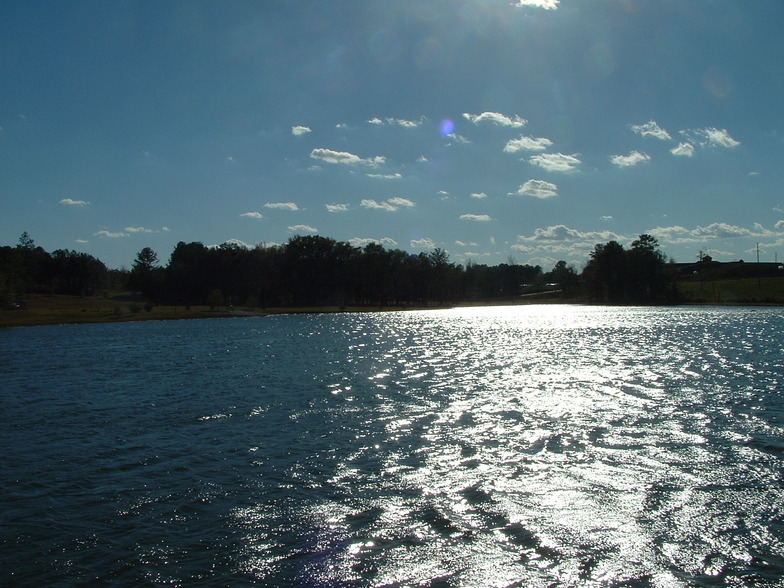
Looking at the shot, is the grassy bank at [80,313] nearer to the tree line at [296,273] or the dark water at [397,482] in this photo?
the tree line at [296,273]

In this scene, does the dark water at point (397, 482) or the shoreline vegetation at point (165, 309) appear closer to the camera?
the dark water at point (397, 482)

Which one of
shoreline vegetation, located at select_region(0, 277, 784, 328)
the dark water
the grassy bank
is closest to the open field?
shoreline vegetation, located at select_region(0, 277, 784, 328)

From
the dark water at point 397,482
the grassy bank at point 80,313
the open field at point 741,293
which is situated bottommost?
the dark water at point 397,482

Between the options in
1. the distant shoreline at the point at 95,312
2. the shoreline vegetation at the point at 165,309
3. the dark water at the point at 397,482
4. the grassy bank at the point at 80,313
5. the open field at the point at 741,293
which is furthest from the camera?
the open field at the point at 741,293

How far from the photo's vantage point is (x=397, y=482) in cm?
1545

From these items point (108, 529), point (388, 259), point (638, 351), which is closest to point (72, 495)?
point (108, 529)

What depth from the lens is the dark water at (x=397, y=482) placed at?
35.5 ft

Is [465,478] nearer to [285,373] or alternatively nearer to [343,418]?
[343,418]

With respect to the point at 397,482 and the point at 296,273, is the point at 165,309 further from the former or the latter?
the point at 397,482

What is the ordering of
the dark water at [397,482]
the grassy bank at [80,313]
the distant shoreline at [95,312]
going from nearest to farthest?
the dark water at [397,482], the grassy bank at [80,313], the distant shoreline at [95,312]

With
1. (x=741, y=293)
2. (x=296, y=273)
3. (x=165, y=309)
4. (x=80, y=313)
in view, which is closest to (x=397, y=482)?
(x=80, y=313)

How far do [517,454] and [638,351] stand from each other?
36.3 meters

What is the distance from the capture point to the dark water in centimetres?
1081

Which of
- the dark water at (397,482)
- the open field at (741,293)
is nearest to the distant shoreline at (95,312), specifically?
the open field at (741,293)
